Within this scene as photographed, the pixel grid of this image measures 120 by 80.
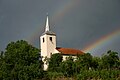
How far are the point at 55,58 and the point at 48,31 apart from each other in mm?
24990

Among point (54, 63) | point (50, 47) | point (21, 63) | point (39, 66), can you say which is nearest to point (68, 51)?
point (50, 47)

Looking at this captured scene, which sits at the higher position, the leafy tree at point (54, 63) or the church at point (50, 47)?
the church at point (50, 47)

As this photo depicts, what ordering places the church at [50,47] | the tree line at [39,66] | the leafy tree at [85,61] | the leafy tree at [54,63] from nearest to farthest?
the tree line at [39,66] → the leafy tree at [85,61] → the leafy tree at [54,63] → the church at [50,47]

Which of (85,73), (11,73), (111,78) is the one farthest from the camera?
(11,73)

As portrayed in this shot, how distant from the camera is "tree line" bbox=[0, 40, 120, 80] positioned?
179 ft

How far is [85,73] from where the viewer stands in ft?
170

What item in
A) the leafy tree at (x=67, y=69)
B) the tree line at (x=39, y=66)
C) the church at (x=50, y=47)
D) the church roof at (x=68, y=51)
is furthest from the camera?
the church at (x=50, y=47)

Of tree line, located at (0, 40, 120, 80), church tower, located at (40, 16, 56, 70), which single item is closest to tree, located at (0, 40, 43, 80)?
tree line, located at (0, 40, 120, 80)

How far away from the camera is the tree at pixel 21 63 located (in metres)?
55.4

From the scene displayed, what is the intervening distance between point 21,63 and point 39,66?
333cm

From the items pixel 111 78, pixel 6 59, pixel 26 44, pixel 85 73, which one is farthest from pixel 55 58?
pixel 111 78

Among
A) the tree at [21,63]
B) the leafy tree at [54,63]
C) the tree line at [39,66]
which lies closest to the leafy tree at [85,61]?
the tree line at [39,66]

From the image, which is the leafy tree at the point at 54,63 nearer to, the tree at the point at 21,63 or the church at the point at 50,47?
the tree at the point at 21,63

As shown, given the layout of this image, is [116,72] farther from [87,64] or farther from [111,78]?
[87,64]
